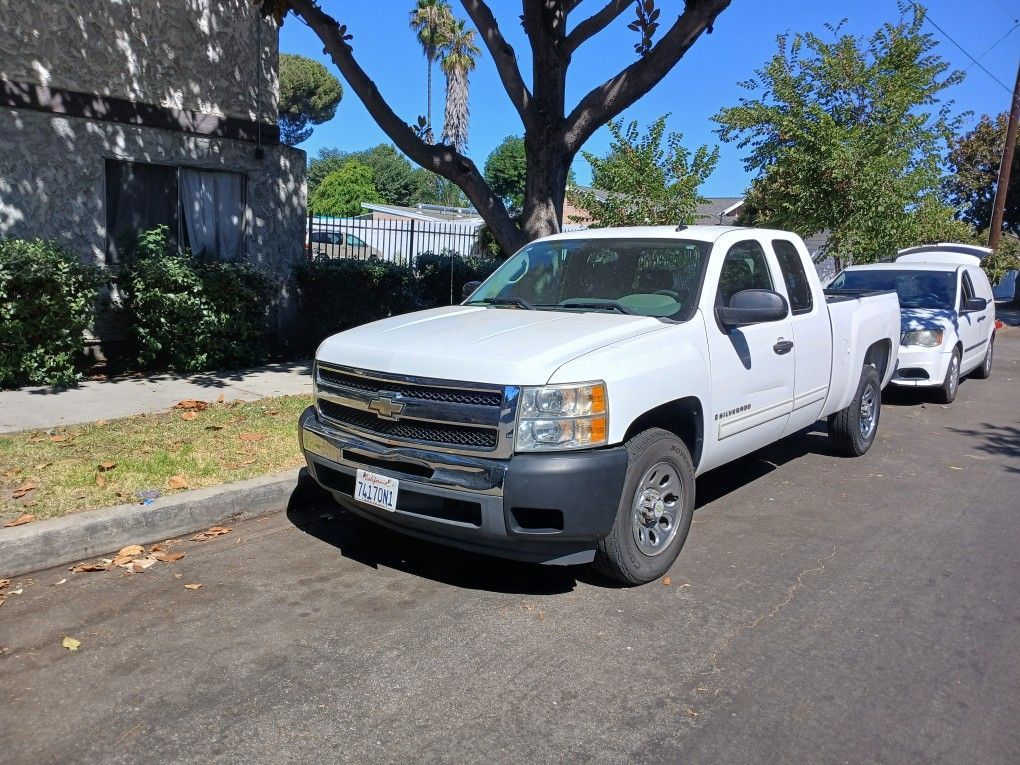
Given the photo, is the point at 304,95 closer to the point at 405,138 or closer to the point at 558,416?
the point at 405,138

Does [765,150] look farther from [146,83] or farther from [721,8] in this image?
[146,83]

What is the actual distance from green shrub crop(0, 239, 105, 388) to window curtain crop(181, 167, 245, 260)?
6.61 feet

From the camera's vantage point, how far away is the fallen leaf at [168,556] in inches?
197

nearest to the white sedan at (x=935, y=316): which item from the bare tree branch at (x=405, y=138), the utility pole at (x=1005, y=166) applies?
the bare tree branch at (x=405, y=138)

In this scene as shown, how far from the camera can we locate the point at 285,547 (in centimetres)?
529

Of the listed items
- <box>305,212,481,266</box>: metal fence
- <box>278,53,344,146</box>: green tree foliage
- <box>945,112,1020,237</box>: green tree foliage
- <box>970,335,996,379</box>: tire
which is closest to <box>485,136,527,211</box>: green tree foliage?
<box>278,53,344,146</box>: green tree foliage

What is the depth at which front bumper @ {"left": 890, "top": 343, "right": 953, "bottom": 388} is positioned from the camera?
10.4m

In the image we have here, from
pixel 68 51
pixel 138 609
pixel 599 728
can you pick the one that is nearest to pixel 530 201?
pixel 68 51

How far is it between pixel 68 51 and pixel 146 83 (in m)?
0.90

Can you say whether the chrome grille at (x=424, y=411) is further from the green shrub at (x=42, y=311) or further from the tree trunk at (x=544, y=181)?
the tree trunk at (x=544, y=181)

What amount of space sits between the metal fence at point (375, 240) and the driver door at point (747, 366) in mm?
7568

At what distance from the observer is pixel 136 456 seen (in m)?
6.30

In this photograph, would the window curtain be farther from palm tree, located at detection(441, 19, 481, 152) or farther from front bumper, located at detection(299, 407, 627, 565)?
palm tree, located at detection(441, 19, 481, 152)

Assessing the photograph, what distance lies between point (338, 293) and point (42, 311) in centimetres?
381
